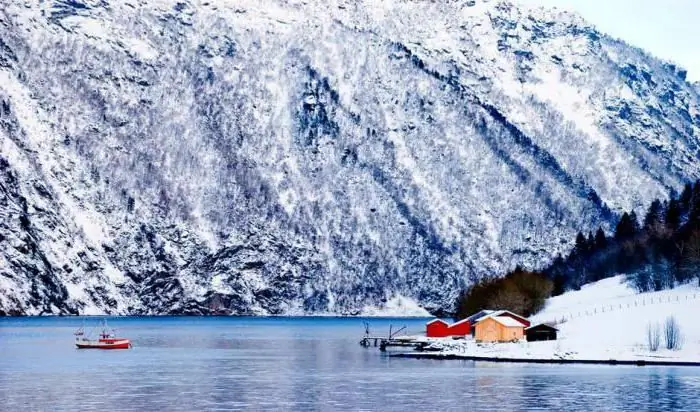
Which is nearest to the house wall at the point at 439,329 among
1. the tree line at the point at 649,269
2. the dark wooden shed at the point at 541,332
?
the tree line at the point at 649,269

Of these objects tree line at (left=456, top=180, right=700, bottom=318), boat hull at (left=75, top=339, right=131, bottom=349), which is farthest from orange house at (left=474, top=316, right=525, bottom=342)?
boat hull at (left=75, top=339, right=131, bottom=349)

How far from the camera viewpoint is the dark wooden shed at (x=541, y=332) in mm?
137500

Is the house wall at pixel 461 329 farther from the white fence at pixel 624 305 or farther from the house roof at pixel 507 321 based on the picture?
the house roof at pixel 507 321

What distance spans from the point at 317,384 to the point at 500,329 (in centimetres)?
5019

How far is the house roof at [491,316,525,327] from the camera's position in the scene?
144 meters

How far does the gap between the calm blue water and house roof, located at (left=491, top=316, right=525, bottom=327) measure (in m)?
12.9

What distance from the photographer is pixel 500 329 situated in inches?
5704

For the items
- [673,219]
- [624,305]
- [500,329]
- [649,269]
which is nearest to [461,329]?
[500,329]

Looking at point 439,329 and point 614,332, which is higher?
point 439,329

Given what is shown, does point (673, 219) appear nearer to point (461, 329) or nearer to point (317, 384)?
point (461, 329)

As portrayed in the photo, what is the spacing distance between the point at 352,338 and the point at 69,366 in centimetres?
8011

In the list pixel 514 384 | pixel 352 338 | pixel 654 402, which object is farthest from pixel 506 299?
pixel 654 402

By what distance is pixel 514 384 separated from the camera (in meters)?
95.1

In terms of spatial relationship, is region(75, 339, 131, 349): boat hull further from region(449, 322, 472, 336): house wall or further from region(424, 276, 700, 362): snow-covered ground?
region(449, 322, 472, 336): house wall
